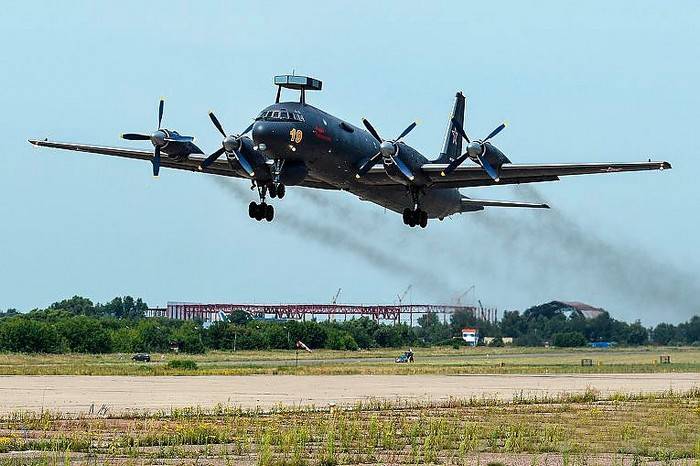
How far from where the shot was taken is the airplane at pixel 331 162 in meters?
47.5

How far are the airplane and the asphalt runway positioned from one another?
8547 millimetres

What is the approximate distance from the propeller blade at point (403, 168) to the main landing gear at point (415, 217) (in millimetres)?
3830

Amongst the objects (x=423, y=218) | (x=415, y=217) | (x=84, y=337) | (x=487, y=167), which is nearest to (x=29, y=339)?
(x=84, y=337)

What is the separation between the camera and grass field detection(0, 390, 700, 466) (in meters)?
24.9

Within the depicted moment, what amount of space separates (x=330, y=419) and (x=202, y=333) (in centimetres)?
9148

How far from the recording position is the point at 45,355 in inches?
4023

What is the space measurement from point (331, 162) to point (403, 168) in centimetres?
376

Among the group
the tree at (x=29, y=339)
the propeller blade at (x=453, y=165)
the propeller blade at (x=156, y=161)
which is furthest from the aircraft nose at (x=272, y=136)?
the tree at (x=29, y=339)

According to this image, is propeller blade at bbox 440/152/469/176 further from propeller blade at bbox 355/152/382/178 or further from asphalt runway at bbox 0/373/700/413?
asphalt runway at bbox 0/373/700/413

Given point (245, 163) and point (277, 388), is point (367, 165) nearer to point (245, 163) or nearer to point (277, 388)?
point (245, 163)

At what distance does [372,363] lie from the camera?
9088cm

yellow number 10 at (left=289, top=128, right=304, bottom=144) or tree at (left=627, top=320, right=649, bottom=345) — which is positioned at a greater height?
yellow number 10 at (left=289, top=128, right=304, bottom=144)

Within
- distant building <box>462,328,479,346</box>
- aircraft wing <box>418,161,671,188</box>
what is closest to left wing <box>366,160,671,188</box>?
aircraft wing <box>418,161,671,188</box>

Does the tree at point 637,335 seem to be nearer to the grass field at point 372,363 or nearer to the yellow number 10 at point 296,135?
the grass field at point 372,363
